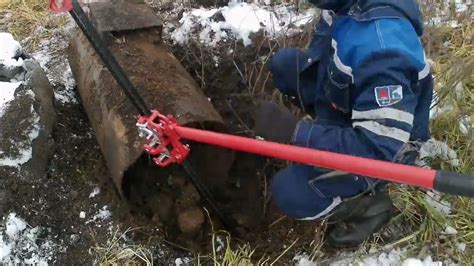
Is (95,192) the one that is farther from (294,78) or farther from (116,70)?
(294,78)

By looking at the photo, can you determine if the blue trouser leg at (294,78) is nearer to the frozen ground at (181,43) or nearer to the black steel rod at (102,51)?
the frozen ground at (181,43)

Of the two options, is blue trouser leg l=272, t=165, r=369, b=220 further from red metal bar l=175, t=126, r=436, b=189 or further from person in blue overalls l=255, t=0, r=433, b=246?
red metal bar l=175, t=126, r=436, b=189

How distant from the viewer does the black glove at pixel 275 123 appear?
2230 mm

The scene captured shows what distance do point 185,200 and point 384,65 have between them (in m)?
1.04

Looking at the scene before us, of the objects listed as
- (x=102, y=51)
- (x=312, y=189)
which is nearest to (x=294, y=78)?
(x=312, y=189)

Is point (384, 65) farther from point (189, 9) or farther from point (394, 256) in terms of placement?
point (189, 9)

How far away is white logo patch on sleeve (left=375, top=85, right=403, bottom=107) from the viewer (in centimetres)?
183

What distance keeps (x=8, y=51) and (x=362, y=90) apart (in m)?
1.71

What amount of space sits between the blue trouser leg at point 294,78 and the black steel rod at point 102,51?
2.29 feet

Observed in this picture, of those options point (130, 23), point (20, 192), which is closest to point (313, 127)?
point (130, 23)

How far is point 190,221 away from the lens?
8.07 ft

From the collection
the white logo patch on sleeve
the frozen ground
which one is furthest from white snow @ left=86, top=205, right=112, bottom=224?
the white logo patch on sleeve

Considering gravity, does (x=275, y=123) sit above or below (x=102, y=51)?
below

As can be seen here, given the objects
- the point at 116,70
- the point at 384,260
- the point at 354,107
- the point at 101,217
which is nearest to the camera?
the point at 354,107
